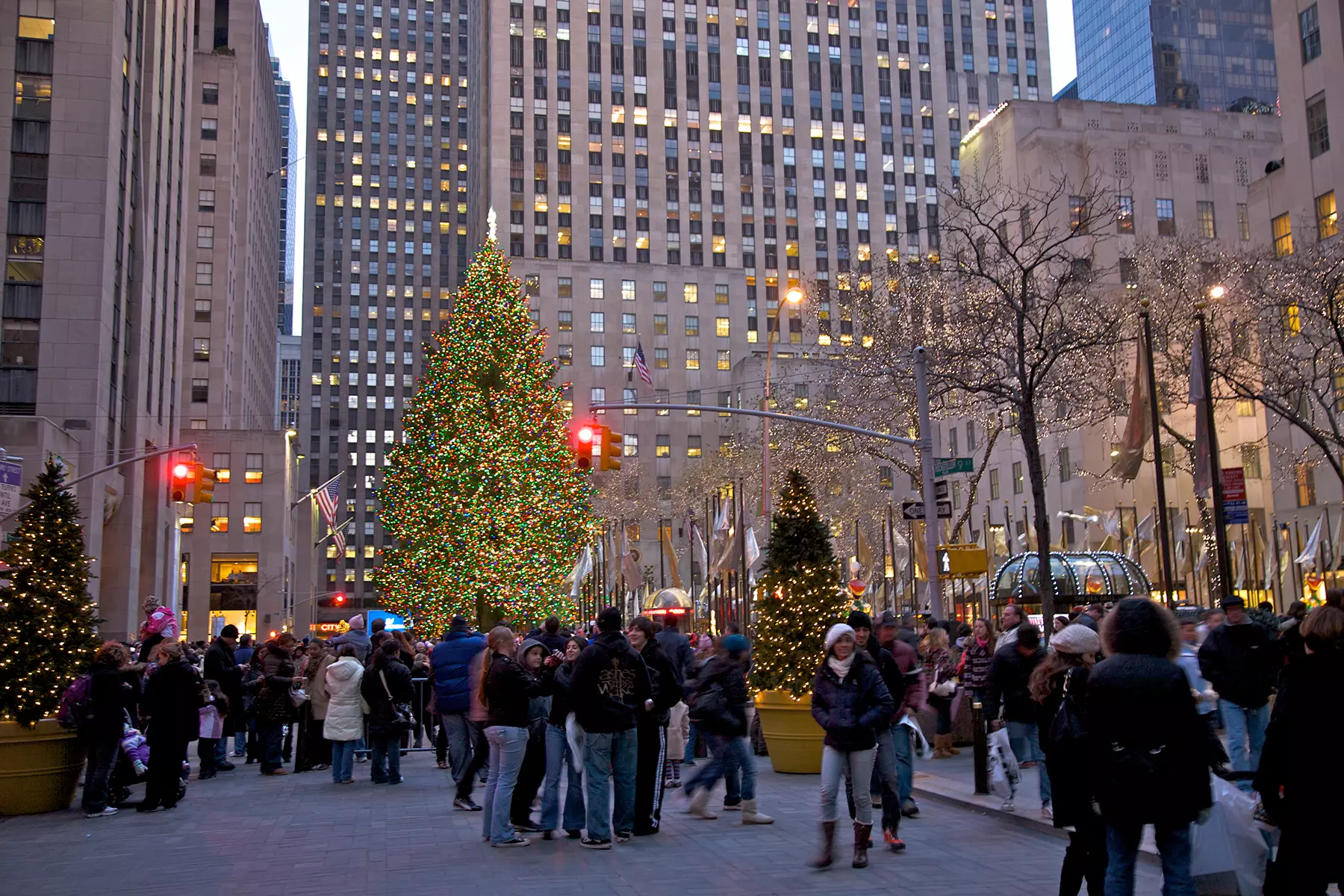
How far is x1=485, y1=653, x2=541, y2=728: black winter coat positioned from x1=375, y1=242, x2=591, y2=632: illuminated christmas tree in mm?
28041

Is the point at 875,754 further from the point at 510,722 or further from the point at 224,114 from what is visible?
the point at 224,114

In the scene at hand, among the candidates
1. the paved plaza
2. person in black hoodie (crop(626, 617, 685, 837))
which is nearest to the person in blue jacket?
the paved plaza

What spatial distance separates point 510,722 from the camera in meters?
11.2

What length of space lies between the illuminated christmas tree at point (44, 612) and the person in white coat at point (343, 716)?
3.08 metres

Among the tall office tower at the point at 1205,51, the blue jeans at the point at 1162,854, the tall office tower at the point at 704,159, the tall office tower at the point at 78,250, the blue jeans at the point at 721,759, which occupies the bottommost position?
the blue jeans at the point at 721,759

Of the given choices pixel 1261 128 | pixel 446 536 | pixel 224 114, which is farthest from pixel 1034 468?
pixel 224 114

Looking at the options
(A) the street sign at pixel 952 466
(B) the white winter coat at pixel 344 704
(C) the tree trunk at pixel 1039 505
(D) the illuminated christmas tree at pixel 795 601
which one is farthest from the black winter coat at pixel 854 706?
(C) the tree trunk at pixel 1039 505

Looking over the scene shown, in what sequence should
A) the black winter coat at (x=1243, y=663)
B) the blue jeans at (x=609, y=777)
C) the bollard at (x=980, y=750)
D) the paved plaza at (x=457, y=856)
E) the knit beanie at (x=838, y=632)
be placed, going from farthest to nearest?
the bollard at (x=980, y=750) < the black winter coat at (x=1243, y=663) < the blue jeans at (x=609, y=777) < the knit beanie at (x=838, y=632) < the paved plaza at (x=457, y=856)

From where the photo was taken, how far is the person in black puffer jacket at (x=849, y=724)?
9.43 meters

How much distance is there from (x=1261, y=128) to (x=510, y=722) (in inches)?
2760

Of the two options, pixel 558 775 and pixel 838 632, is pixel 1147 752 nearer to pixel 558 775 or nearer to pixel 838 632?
pixel 838 632

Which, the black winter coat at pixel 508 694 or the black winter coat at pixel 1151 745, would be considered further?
the black winter coat at pixel 508 694

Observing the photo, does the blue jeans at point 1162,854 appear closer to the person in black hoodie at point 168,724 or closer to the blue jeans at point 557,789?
the blue jeans at point 557,789

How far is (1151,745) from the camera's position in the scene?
19.4 feet
